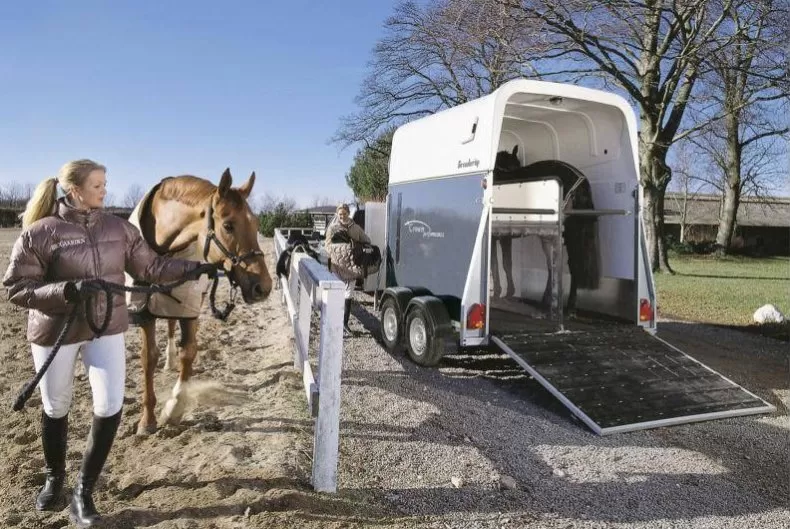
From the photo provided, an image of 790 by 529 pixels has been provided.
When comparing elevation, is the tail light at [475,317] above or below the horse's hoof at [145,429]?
above

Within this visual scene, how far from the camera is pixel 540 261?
796 centimetres

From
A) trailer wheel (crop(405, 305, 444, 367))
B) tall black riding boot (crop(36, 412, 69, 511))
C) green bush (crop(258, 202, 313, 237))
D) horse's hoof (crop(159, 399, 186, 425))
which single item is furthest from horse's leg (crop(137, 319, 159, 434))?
green bush (crop(258, 202, 313, 237))

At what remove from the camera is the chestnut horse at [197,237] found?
372 centimetres

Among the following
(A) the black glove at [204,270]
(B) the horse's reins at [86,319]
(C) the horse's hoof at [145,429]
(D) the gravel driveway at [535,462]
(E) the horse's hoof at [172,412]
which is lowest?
(D) the gravel driveway at [535,462]

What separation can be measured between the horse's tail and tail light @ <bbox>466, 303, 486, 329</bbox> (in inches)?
76.1

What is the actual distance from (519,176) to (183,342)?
16.4ft

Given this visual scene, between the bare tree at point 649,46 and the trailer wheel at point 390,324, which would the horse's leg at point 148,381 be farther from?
the bare tree at point 649,46

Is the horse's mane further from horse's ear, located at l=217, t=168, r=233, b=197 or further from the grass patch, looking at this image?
the grass patch

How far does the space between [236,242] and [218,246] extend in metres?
0.12

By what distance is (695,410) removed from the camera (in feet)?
16.5

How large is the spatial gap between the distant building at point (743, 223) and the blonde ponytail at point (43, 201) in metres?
46.1

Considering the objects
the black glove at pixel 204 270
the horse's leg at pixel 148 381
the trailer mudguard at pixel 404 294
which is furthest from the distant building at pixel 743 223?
the black glove at pixel 204 270

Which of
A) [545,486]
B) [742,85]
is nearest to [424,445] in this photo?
[545,486]

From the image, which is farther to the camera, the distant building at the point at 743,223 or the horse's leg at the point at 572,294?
the distant building at the point at 743,223
